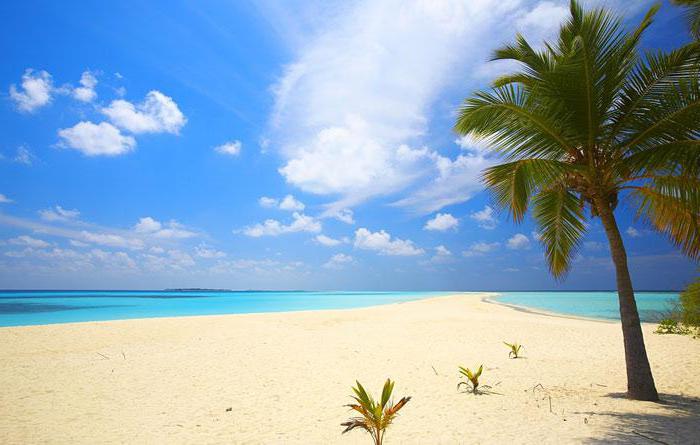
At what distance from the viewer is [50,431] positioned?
5578mm

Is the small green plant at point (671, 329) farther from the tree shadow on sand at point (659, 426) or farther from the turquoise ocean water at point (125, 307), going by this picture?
the turquoise ocean water at point (125, 307)

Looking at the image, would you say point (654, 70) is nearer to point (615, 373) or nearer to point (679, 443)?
point (679, 443)

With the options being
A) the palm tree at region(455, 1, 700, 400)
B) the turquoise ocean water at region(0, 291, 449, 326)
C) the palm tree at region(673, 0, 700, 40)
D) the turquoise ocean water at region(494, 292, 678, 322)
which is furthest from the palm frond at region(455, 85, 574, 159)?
the turquoise ocean water at region(0, 291, 449, 326)

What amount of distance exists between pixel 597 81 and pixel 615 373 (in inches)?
274

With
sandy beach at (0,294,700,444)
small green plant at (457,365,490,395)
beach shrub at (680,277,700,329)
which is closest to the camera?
sandy beach at (0,294,700,444)

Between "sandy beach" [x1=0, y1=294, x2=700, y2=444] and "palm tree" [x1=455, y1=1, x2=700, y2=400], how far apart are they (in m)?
1.90

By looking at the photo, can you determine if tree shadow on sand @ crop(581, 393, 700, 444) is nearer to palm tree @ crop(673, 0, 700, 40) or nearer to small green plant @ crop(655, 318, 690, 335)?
palm tree @ crop(673, 0, 700, 40)

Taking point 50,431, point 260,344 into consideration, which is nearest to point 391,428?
point 50,431

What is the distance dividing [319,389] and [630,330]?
609 centimetres

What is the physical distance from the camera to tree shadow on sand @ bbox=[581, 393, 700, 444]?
4.58m

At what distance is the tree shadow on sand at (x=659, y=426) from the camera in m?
4.58

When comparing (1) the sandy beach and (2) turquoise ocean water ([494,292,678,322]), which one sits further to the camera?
(2) turquoise ocean water ([494,292,678,322])

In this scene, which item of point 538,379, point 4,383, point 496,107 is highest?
point 496,107

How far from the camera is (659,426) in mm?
5051
